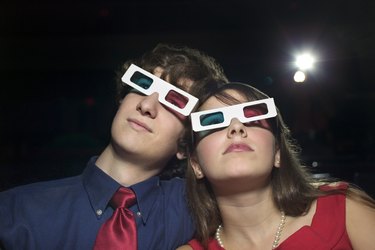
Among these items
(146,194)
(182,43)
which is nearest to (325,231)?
(146,194)

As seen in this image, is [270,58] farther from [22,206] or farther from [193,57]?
[22,206]

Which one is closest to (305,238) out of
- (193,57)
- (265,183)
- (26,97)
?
(265,183)

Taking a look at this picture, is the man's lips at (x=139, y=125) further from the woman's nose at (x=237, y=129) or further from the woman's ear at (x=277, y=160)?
the woman's ear at (x=277, y=160)

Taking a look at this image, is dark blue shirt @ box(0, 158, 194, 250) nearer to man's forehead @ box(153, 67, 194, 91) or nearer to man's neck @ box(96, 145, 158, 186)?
man's neck @ box(96, 145, 158, 186)

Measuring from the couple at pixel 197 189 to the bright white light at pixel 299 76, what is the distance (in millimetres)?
726

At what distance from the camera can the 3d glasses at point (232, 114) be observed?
51.7 inches

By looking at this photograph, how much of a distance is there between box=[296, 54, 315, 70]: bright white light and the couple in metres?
0.76

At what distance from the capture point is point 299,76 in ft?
7.12

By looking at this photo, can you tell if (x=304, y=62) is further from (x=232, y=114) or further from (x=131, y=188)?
(x=131, y=188)

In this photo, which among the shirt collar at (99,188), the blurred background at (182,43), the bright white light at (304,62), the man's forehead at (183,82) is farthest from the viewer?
the bright white light at (304,62)

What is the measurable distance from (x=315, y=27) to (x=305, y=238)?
4.51 ft

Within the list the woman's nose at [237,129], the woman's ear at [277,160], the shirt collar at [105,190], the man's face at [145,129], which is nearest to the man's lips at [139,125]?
the man's face at [145,129]

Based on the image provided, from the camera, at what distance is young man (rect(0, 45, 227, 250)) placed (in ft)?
4.28

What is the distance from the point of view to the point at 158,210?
1471 millimetres
